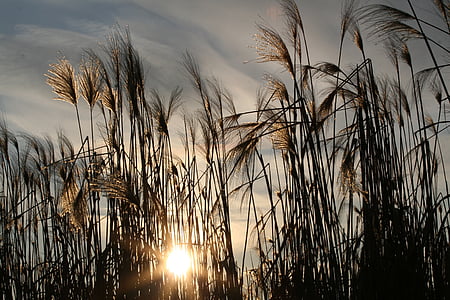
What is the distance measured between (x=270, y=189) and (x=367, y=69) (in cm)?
92

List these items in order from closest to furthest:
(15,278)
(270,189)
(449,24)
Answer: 1. (449,24)
2. (270,189)
3. (15,278)

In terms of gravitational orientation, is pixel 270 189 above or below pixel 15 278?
above

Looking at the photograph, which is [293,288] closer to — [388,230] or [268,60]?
[388,230]

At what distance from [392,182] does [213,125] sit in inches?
45.0

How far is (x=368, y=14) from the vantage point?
265 centimetres

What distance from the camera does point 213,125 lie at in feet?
10.7

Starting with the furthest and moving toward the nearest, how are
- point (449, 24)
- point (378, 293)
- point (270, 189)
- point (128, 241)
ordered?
1. point (270, 189)
2. point (128, 241)
3. point (449, 24)
4. point (378, 293)

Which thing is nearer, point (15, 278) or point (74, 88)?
point (74, 88)

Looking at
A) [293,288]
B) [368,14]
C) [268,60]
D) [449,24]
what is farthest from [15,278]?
[449,24]

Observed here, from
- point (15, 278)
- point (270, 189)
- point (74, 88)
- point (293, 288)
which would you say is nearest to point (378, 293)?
point (293, 288)

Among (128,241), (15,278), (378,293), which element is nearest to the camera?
(378,293)

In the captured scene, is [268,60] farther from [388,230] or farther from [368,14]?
[388,230]

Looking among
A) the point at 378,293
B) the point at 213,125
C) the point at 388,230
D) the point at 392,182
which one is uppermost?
the point at 213,125

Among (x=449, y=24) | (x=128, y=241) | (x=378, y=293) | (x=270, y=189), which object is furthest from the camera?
(x=270, y=189)
